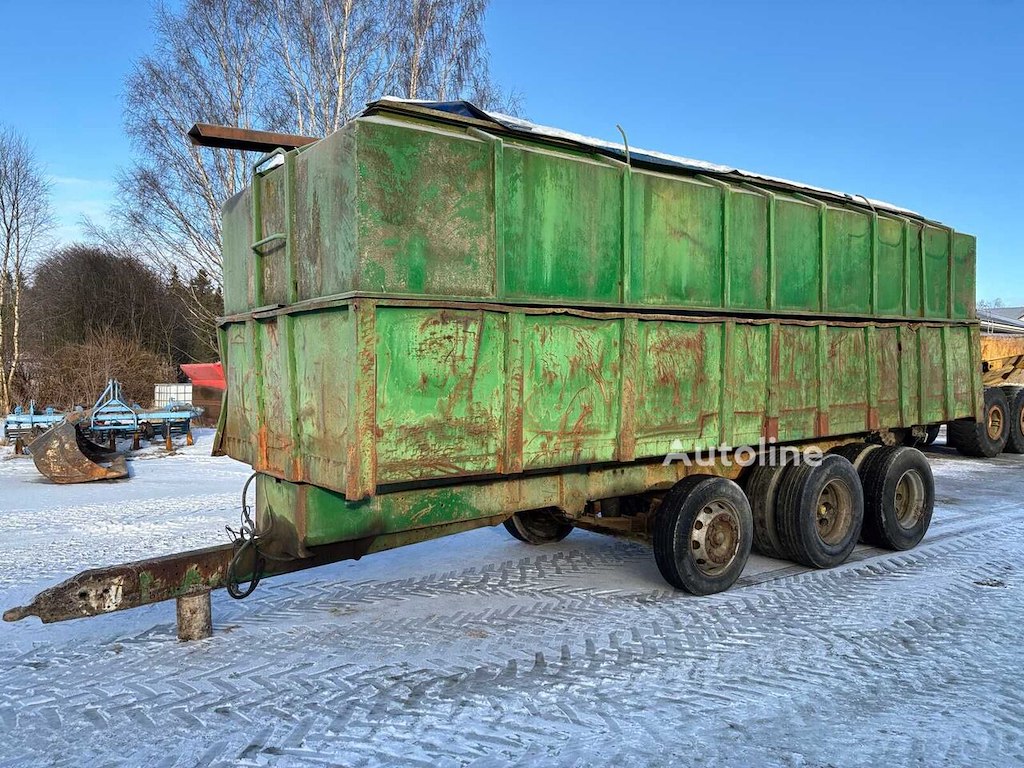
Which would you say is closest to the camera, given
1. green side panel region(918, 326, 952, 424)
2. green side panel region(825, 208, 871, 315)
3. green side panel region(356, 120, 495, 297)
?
green side panel region(356, 120, 495, 297)

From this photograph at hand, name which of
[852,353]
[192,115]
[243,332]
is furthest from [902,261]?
[192,115]

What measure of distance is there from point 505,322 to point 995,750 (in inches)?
118

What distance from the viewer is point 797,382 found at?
19.1ft

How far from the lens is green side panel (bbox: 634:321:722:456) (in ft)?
15.8

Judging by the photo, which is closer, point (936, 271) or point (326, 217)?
point (326, 217)

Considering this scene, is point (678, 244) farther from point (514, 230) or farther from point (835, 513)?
point (835, 513)

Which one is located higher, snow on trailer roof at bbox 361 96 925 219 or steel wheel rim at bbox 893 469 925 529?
snow on trailer roof at bbox 361 96 925 219

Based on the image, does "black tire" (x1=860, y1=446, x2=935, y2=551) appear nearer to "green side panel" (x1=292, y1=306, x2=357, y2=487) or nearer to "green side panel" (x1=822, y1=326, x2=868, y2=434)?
"green side panel" (x1=822, y1=326, x2=868, y2=434)

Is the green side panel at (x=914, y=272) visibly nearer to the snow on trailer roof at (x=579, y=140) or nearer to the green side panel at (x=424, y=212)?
the snow on trailer roof at (x=579, y=140)

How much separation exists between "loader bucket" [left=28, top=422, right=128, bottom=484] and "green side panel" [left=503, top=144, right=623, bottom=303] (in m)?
9.00

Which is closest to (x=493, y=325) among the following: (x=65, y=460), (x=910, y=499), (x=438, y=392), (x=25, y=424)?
(x=438, y=392)

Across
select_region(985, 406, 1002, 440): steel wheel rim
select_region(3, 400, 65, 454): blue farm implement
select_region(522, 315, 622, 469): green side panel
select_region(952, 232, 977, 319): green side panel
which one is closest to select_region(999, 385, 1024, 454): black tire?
select_region(985, 406, 1002, 440): steel wheel rim

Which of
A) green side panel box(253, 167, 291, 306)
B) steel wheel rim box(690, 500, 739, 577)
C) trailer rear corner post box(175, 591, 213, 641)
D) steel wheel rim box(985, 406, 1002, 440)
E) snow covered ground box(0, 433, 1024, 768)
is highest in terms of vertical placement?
green side panel box(253, 167, 291, 306)

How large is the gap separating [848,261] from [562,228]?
10.6 ft
